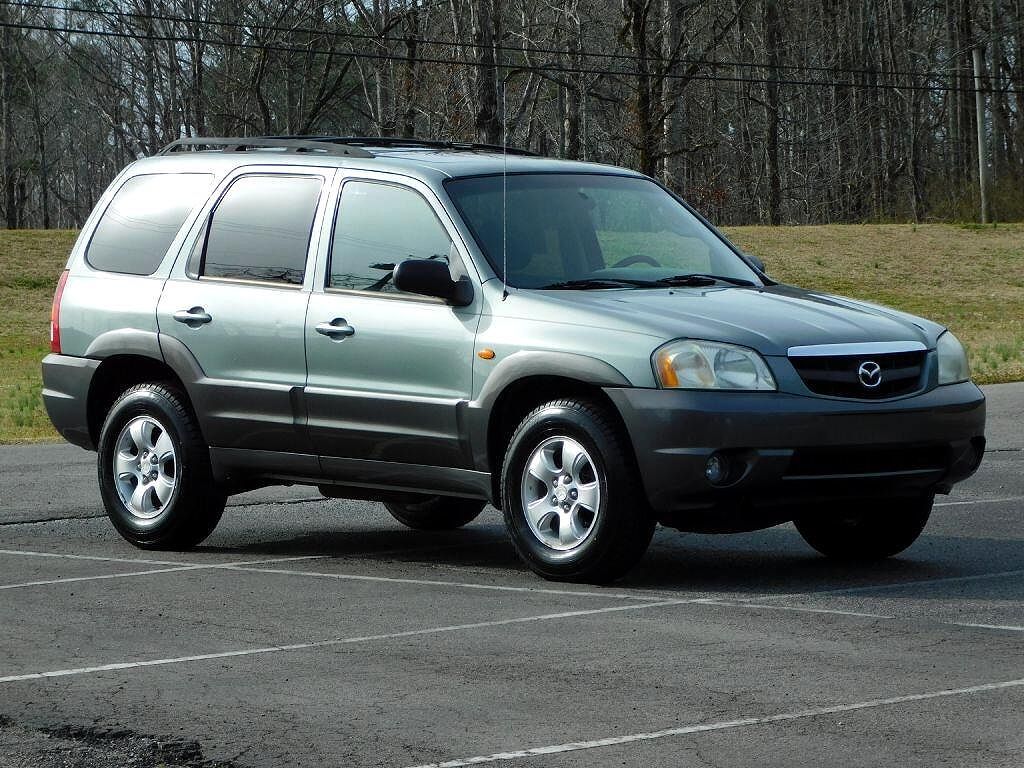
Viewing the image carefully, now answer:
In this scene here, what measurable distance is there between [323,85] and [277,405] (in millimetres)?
45310

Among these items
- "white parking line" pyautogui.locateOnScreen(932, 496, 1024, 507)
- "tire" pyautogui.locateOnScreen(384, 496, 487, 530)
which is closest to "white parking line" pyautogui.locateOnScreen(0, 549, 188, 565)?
"tire" pyautogui.locateOnScreen(384, 496, 487, 530)

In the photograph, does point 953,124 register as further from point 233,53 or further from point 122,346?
point 122,346

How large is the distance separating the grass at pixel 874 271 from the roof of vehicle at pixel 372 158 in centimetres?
Result: 1736

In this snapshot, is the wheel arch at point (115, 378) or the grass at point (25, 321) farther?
the grass at point (25, 321)

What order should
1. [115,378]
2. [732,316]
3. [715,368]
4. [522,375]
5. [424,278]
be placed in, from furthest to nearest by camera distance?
1. [115,378]
2. [424,278]
3. [522,375]
4. [732,316]
5. [715,368]

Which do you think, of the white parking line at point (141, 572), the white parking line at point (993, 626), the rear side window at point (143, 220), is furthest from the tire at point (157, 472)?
the white parking line at point (993, 626)

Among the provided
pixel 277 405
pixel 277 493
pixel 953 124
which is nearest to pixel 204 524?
pixel 277 405

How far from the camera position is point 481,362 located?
318 inches

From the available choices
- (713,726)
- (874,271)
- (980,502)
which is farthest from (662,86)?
(713,726)

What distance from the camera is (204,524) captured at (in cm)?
936

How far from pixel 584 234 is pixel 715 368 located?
1.46m

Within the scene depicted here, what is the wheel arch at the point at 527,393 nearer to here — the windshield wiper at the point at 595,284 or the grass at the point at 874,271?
the windshield wiper at the point at 595,284

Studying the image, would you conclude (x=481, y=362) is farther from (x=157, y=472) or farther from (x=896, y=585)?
(x=157, y=472)

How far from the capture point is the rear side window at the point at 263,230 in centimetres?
897
